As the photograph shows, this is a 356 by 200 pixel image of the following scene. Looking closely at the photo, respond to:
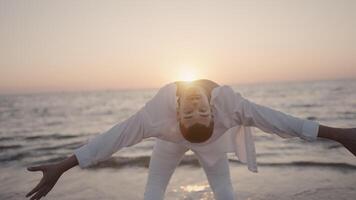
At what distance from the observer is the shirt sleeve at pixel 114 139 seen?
3400 mm

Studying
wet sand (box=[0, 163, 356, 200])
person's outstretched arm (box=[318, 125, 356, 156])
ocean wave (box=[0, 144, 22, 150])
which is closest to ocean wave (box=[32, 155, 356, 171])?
wet sand (box=[0, 163, 356, 200])

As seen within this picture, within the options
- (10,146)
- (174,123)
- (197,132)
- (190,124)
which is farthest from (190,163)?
(10,146)

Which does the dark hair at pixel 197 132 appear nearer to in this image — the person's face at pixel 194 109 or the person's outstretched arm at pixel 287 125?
the person's face at pixel 194 109

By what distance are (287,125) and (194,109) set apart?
772 mm

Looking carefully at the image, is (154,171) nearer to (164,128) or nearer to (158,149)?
(158,149)

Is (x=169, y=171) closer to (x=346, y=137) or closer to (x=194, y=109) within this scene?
(x=194, y=109)

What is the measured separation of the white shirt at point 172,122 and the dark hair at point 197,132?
13 cm

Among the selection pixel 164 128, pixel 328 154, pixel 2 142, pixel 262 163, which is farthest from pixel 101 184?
pixel 2 142

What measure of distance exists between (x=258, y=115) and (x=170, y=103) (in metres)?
0.74

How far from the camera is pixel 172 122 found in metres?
3.60

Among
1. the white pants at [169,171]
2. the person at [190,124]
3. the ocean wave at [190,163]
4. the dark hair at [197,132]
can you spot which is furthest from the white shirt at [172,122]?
the ocean wave at [190,163]

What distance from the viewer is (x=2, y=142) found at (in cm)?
1752

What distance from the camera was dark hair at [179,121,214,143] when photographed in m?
3.38

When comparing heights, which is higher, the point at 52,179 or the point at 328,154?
the point at 52,179
